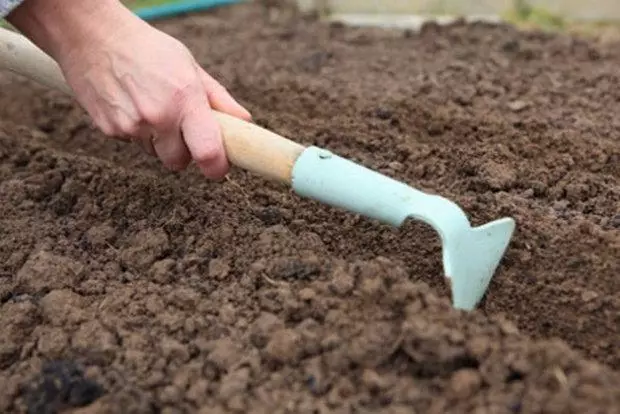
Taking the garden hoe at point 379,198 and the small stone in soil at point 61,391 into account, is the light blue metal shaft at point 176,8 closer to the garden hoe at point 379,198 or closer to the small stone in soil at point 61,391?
Result: the garden hoe at point 379,198

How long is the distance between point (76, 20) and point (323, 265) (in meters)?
0.67

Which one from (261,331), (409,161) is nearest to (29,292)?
(261,331)

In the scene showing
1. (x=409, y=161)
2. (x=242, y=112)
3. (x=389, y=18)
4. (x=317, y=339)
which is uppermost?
(x=242, y=112)

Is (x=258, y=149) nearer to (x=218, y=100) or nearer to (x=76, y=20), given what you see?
(x=218, y=100)

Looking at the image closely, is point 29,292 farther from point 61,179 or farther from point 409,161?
point 409,161

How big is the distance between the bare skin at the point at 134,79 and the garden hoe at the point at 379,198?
59 mm

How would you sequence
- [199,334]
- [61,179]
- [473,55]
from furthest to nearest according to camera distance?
[473,55], [61,179], [199,334]

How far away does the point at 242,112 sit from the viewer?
186 centimetres

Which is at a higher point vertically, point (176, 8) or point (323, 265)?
point (323, 265)

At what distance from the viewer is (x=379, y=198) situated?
161cm

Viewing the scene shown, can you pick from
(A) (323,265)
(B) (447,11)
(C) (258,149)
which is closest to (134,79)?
(C) (258,149)

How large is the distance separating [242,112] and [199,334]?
0.49m

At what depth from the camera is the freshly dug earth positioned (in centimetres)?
140

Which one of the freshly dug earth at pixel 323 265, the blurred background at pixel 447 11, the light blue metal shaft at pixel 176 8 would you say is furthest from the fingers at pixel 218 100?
A: the light blue metal shaft at pixel 176 8
